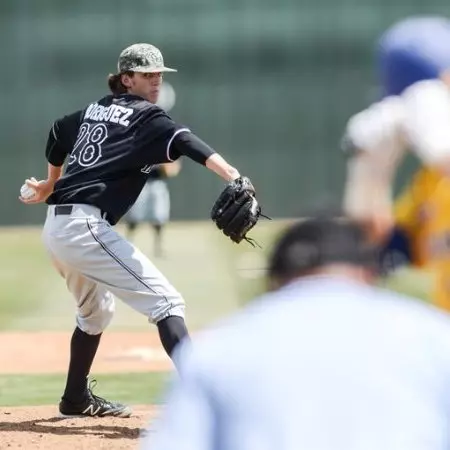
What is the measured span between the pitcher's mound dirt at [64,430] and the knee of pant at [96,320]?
51 centimetres

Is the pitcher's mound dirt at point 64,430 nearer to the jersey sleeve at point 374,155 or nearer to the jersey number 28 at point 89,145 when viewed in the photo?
the jersey number 28 at point 89,145

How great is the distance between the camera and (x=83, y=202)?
593cm

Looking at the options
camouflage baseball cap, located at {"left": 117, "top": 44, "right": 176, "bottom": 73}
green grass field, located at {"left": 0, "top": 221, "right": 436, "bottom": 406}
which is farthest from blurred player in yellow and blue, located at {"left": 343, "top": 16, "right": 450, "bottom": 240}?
camouflage baseball cap, located at {"left": 117, "top": 44, "right": 176, "bottom": 73}

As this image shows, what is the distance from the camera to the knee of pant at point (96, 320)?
6.23 m

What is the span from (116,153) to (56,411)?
1.71m

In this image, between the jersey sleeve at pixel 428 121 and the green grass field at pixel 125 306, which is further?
the green grass field at pixel 125 306

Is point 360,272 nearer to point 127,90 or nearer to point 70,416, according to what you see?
point 127,90

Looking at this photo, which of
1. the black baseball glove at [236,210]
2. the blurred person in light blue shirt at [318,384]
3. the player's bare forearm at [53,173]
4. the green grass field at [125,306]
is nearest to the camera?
the blurred person in light blue shirt at [318,384]

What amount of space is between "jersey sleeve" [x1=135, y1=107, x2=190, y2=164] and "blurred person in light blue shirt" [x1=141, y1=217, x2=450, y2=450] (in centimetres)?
378

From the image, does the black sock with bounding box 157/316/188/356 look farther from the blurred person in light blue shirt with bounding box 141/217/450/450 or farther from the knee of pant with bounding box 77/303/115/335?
the blurred person in light blue shirt with bounding box 141/217/450/450

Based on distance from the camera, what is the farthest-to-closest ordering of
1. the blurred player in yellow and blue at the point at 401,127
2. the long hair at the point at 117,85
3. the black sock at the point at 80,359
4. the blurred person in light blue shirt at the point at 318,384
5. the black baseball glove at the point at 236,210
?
the black sock at the point at 80,359
the long hair at the point at 117,85
the black baseball glove at the point at 236,210
the blurred player in yellow and blue at the point at 401,127
the blurred person in light blue shirt at the point at 318,384

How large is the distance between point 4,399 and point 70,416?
1.10m

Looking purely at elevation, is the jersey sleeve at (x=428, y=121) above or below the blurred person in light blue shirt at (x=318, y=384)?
above

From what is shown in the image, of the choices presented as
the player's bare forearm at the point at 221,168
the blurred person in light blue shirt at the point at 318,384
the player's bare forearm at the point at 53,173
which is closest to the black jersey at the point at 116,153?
the player's bare forearm at the point at 221,168
